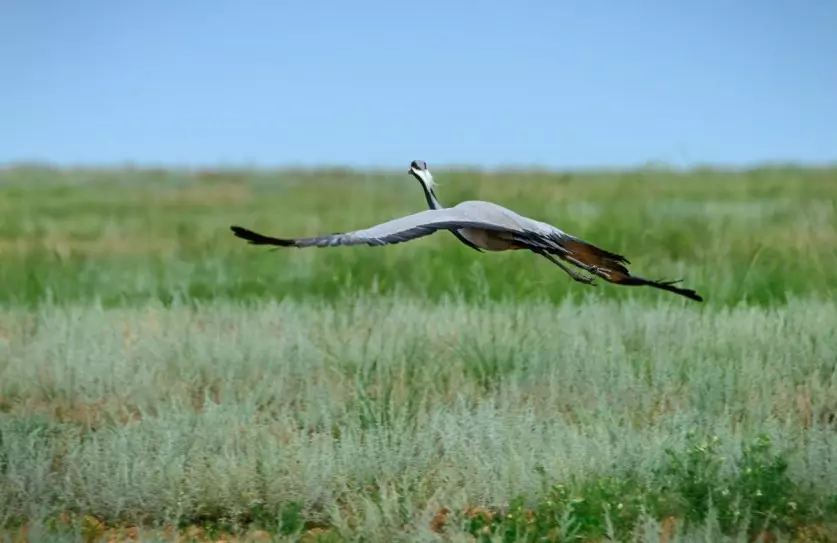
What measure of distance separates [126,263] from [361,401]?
3471mm

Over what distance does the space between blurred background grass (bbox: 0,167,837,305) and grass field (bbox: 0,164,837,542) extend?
0.03 meters

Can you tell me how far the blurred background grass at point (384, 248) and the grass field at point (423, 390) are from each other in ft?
0.10

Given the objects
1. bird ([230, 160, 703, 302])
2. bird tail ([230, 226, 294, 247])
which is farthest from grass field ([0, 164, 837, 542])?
bird tail ([230, 226, 294, 247])

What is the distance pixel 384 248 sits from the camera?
6617 millimetres

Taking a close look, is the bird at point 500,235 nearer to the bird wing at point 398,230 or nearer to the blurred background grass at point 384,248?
the bird wing at point 398,230

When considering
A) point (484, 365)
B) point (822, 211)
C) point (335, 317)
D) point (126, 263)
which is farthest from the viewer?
point (822, 211)

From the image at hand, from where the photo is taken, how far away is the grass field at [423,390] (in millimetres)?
3209

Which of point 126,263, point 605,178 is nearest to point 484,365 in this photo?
point 126,263

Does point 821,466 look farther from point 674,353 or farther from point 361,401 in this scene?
point 361,401

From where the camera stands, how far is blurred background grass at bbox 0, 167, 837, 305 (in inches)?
240

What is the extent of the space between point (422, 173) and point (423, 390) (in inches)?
86.4

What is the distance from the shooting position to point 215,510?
11.0ft

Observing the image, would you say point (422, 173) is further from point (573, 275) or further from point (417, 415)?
point (417, 415)

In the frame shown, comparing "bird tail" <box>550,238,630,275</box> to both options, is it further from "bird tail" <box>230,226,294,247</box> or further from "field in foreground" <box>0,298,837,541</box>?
"field in foreground" <box>0,298,837,541</box>
